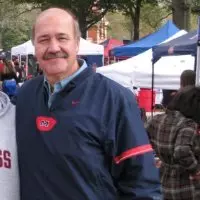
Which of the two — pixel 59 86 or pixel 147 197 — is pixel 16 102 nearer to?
pixel 59 86

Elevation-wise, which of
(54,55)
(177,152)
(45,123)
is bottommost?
(177,152)

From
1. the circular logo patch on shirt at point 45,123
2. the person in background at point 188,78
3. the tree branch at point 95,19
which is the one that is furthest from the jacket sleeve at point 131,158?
the tree branch at point 95,19

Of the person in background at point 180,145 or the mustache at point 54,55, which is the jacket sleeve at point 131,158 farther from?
the person in background at point 180,145

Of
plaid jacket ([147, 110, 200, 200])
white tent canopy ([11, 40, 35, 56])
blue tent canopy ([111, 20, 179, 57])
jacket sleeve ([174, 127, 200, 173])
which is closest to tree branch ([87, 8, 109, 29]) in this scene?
white tent canopy ([11, 40, 35, 56])

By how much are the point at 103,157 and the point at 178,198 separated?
2.31m

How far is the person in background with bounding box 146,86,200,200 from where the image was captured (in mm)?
4340

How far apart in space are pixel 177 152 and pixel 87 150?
214 centimetres

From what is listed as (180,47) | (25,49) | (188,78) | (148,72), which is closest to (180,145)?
(188,78)

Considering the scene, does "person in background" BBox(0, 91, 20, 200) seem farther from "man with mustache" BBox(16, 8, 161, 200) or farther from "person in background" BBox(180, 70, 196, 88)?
"person in background" BBox(180, 70, 196, 88)

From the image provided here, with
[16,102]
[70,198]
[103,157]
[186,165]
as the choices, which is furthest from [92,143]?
[186,165]

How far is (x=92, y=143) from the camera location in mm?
2328

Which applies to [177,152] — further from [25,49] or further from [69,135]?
[25,49]

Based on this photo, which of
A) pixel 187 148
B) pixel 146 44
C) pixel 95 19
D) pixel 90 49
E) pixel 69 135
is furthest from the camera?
pixel 95 19

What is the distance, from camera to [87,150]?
2.32 metres
